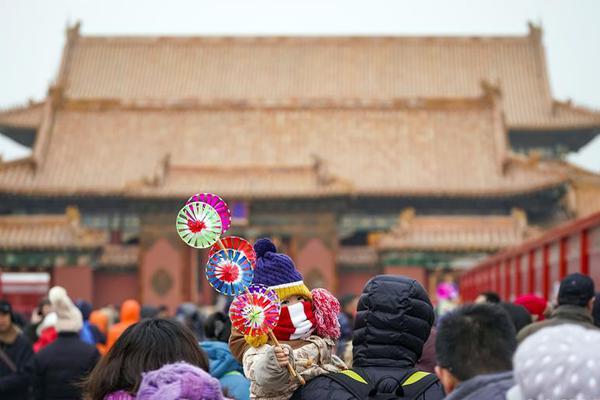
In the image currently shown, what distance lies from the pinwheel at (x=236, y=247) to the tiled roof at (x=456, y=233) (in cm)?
2245

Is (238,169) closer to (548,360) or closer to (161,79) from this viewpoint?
(161,79)

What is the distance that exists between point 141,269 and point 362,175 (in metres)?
6.33

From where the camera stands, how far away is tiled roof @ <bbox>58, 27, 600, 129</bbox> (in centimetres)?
3591

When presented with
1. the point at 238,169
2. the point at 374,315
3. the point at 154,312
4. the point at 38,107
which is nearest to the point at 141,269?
the point at 238,169

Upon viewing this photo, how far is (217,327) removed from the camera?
5.89m

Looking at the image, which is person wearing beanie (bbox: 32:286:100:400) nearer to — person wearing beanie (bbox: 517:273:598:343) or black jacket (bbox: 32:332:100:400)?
black jacket (bbox: 32:332:100:400)

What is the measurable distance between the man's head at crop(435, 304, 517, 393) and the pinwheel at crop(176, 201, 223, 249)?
1.10 m


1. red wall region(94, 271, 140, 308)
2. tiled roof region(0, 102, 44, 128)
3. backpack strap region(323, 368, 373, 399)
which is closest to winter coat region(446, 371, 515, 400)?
backpack strap region(323, 368, 373, 399)

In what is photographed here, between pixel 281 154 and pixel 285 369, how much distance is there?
27311 millimetres

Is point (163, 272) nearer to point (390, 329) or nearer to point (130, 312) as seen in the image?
point (130, 312)

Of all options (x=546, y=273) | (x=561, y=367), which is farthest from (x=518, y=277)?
(x=561, y=367)

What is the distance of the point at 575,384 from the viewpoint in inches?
99.8

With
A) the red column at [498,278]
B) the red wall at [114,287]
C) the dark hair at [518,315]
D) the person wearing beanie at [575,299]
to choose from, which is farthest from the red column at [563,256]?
the red wall at [114,287]

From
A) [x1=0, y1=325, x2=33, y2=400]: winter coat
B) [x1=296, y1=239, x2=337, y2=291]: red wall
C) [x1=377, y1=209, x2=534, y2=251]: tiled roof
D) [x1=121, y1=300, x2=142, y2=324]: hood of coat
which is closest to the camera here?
[x1=0, y1=325, x2=33, y2=400]: winter coat
